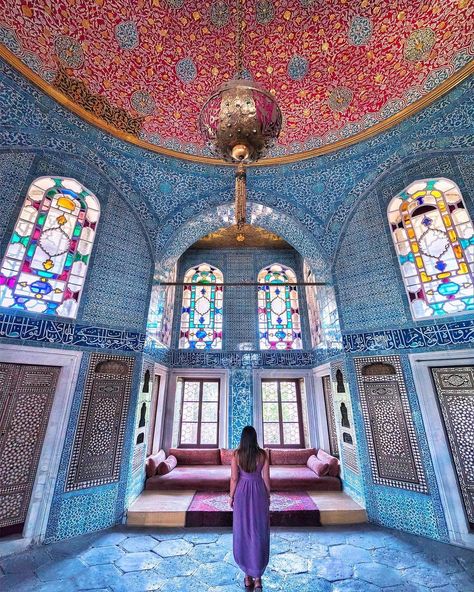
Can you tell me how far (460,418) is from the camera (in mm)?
3211

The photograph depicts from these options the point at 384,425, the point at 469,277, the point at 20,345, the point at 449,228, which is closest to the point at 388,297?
the point at 469,277

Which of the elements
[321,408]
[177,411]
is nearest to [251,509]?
[321,408]

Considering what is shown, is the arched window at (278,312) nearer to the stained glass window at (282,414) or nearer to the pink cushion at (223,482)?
the stained glass window at (282,414)

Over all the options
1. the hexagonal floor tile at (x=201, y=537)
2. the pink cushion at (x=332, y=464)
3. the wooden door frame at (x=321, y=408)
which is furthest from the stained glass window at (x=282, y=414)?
the hexagonal floor tile at (x=201, y=537)

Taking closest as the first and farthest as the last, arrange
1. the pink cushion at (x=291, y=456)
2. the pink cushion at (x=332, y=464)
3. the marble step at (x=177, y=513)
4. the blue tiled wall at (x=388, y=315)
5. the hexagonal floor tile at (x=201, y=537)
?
the hexagonal floor tile at (x=201, y=537)
the blue tiled wall at (x=388, y=315)
the marble step at (x=177, y=513)
the pink cushion at (x=332, y=464)
the pink cushion at (x=291, y=456)

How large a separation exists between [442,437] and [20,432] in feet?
15.7

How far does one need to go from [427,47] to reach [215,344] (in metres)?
→ 5.57

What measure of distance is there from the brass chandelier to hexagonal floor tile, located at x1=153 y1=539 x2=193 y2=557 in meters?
3.79

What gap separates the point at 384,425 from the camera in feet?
11.8

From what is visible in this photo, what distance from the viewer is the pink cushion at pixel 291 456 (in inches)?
205

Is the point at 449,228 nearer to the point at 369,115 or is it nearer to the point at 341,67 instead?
the point at 369,115

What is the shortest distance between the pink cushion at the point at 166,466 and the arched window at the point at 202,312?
83.1 inches

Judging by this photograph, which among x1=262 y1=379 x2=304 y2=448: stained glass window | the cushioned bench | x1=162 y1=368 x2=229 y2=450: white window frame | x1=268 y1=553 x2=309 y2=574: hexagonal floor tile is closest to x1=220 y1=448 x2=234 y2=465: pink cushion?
the cushioned bench

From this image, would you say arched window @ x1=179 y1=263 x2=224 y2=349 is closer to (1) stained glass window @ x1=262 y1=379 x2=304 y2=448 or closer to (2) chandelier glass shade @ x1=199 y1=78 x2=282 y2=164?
(1) stained glass window @ x1=262 y1=379 x2=304 y2=448
